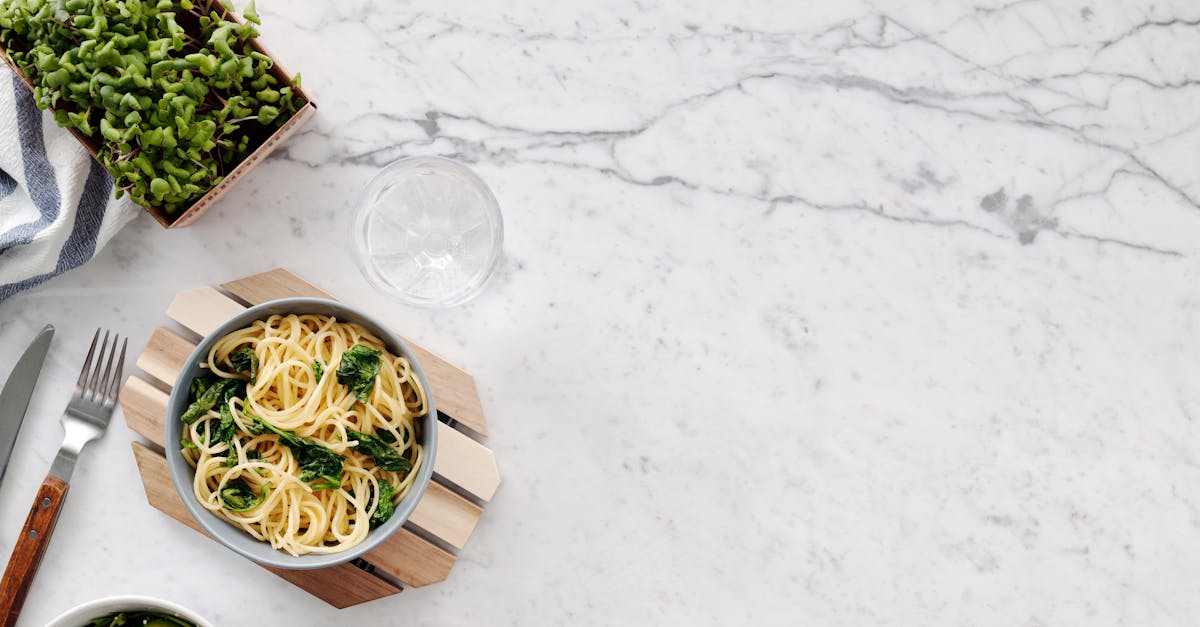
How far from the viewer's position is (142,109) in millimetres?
1454

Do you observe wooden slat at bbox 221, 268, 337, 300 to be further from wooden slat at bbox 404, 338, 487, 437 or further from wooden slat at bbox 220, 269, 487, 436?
wooden slat at bbox 404, 338, 487, 437

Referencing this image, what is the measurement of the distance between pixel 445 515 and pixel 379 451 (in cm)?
22

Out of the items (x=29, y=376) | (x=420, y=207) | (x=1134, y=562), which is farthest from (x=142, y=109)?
(x=1134, y=562)

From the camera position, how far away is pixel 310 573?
1750mm

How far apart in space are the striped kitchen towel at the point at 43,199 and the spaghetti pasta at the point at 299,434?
343mm

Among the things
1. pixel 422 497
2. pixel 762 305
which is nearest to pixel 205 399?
pixel 422 497

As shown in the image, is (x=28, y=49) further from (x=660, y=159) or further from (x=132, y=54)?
(x=660, y=159)

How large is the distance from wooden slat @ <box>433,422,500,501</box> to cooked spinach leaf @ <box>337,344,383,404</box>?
0.21 m

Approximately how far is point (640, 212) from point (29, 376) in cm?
111

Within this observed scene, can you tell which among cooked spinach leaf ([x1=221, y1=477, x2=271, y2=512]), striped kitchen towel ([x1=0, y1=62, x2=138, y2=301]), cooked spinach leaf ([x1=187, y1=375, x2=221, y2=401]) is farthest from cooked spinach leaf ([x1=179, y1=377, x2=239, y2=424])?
striped kitchen towel ([x1=0, y1=62, x2=138, y2=301])

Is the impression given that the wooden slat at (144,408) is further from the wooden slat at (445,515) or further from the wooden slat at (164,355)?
the wooden slat at (445,515)

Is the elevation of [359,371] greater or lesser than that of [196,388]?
greater

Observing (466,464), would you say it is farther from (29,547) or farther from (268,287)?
(29,547)

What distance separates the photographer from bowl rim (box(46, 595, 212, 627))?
157 cm
